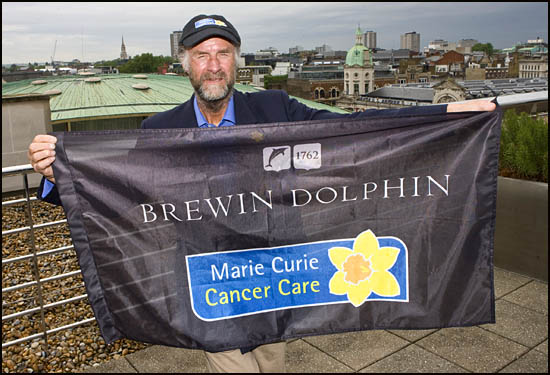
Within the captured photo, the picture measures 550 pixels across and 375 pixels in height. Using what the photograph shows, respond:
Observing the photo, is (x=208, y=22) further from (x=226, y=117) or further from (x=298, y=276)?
(x=298, y=276)

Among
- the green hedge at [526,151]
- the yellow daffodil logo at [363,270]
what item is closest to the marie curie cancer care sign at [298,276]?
the yellow daffodil logo at [363,270]

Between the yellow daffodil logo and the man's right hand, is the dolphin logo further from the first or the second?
the man's right hand

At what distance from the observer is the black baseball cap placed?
2.63 meters

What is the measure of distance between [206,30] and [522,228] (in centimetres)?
360

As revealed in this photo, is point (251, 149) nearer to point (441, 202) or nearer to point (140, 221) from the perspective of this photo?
point (140, 221)

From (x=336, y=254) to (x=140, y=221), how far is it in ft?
Result: 3.02

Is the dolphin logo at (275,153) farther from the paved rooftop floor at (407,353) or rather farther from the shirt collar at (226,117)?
Result: the paved rooftop floor at (407,353)

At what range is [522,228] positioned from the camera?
4.93 meters

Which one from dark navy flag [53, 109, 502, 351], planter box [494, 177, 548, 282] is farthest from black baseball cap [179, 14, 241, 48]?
planter box [494, 177, 548, 282]

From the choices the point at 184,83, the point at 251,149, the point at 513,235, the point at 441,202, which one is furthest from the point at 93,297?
the point at 184,83

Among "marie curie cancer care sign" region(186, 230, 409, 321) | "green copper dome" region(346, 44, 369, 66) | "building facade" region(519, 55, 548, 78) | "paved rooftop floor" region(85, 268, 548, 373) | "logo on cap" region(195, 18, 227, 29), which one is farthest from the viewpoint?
"green copper dome" region(346, 44, 369, 66)

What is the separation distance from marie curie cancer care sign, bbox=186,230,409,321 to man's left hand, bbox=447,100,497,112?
686 millimetres

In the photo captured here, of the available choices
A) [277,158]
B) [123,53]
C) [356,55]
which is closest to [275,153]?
[277,158]

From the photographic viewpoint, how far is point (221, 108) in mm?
2807
